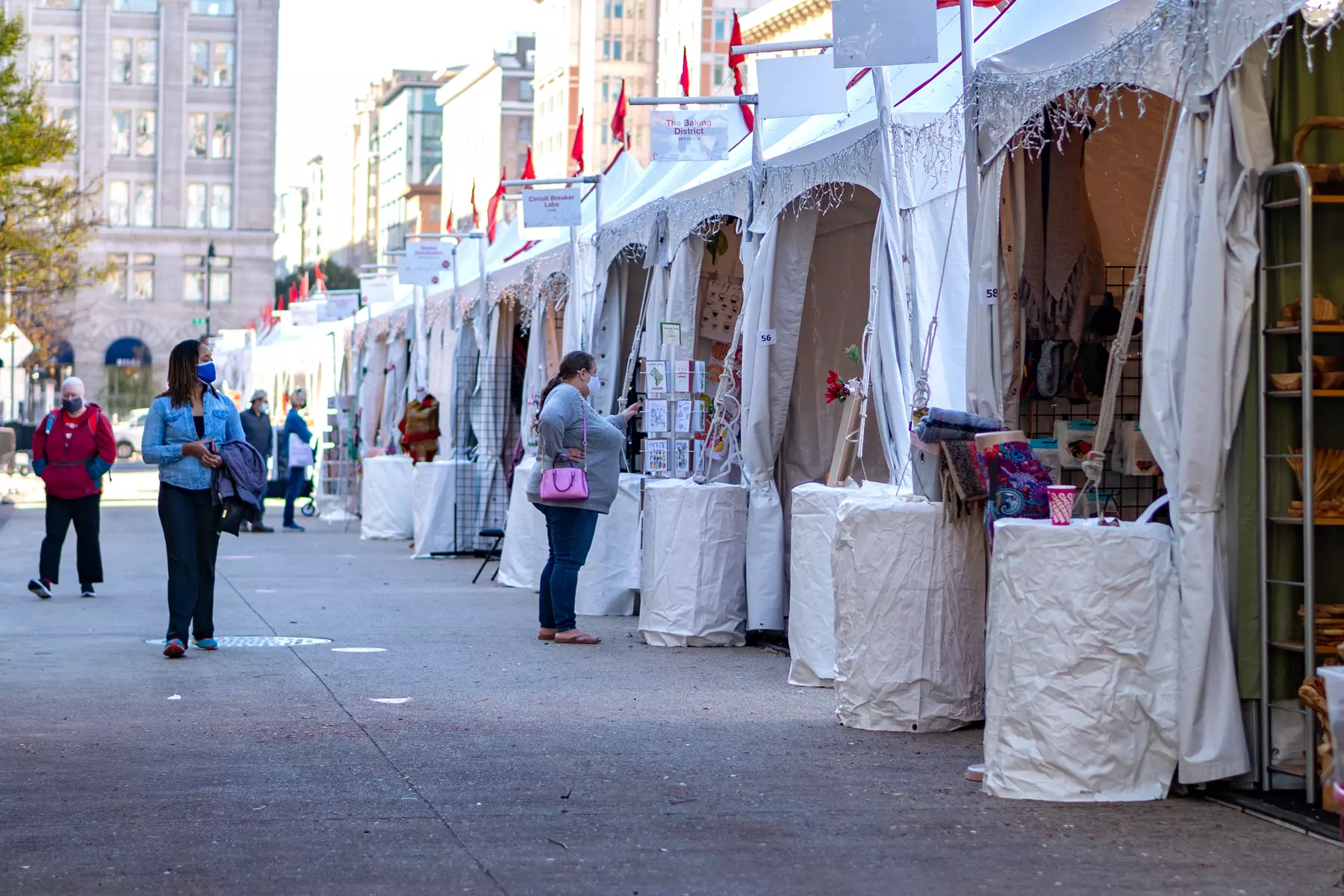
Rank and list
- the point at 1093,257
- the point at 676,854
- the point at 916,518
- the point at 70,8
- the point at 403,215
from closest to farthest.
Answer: the point at 676,854 < the point at 916,518 < the point at 1093,257 < the point at 70,8 < the point at 403,215

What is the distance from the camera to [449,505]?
1858 cm

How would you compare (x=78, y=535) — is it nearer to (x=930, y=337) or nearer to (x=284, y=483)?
(x=930, y=337)

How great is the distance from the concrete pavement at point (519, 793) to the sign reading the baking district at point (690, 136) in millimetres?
2938

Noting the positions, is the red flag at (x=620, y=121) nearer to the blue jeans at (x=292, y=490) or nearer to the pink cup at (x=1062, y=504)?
the pink cup at (x=1062, y=504)

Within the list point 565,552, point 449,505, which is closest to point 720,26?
point 449,505

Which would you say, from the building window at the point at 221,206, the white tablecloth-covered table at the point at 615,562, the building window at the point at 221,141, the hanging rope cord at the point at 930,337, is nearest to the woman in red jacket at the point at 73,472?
the white tablecloth-covered table at the point at 615,562

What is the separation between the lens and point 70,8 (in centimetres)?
8906

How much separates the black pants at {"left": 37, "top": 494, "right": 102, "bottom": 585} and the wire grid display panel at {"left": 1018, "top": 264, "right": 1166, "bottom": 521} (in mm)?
8192

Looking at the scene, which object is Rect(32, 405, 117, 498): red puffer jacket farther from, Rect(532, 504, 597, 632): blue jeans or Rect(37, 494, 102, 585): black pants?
Rect(532, 504, 597, 632): blue jeans

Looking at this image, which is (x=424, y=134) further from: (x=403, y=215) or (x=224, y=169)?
(x=224, y=169)

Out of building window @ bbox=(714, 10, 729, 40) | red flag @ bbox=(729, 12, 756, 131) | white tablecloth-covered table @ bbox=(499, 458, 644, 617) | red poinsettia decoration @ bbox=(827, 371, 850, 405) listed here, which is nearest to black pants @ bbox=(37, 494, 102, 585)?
white tablecloth-covered table @ bbox=(499, 458, 644, 617)

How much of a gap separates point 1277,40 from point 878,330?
Answer: 3.61m

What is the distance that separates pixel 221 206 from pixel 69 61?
9.84 meters

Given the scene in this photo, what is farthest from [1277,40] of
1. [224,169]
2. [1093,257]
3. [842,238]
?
[224,169]
